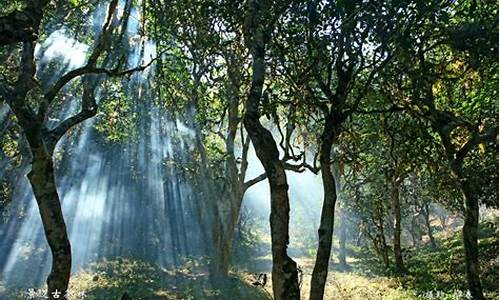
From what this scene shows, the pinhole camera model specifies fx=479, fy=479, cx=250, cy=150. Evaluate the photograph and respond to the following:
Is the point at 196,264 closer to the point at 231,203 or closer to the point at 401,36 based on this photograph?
the point at 231,203

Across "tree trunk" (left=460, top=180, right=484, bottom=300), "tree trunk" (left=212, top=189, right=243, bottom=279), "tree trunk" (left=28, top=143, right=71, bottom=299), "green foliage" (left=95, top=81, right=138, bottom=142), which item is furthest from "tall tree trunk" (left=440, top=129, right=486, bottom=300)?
"green foliage" (left=95, top=81, right=138, bottom=142)

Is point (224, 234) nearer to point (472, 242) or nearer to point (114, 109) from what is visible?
point (114, 109)

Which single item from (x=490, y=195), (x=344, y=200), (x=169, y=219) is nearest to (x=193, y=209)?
(x=169, y=219)

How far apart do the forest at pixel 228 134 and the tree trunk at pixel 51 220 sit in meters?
0.03

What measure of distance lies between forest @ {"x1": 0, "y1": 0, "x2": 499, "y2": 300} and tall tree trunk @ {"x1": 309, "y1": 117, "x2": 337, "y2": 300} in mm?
36

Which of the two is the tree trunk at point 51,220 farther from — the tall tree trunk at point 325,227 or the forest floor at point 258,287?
the forest floor at point 258,287

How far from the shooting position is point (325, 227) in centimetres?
913

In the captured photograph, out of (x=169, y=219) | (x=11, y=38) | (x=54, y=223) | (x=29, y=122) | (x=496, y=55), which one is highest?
(x=169, y=219)

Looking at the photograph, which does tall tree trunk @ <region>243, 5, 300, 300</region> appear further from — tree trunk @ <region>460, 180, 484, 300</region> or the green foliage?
the green foliage

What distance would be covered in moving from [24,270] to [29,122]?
18.2 metres

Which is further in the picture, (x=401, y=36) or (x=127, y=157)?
(x=127, y=157)

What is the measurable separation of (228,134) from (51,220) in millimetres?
11446

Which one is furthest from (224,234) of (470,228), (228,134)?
(470,228)

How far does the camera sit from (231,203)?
1991 centimetres
